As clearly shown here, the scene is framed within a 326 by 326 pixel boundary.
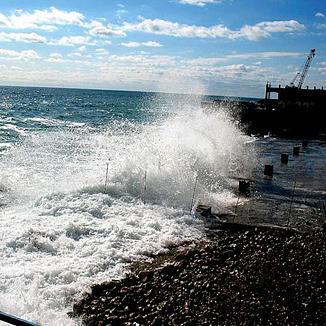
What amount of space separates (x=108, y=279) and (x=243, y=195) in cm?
691

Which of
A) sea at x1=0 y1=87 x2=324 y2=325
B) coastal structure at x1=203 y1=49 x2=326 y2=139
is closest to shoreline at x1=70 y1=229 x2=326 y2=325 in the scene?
sea at x1=0 y1=87 x2=324 y2=325

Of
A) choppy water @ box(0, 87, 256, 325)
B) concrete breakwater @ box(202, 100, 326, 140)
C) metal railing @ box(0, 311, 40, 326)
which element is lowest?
choppy water @ box(0, 87, 256, 325)

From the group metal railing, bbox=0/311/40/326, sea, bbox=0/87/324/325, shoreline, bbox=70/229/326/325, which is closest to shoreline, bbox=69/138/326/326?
shoreline, bbox=70/229/326/325

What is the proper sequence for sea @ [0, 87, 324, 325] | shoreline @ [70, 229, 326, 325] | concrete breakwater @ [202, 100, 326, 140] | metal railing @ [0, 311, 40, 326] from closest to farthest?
metal railing @ [0, 311, 40, 326], shoreline @ [70, 229, 326, 325], sea @ [0, 87, 324, 325], concrete breakwater @ [202, 100, 326, 140]

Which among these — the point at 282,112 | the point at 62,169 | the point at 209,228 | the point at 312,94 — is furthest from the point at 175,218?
the point at 312,94

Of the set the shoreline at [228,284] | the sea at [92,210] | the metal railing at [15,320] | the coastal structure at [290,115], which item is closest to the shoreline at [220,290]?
the shoreline at [228,284]

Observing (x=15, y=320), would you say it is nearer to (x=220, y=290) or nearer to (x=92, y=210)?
(x=220, y=290)

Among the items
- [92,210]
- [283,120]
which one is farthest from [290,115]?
[92,210]

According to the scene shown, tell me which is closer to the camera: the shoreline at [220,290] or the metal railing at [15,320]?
the metal railing at [15,320]

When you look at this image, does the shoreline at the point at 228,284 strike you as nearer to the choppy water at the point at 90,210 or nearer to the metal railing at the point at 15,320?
the choppy water at the point at 90,210

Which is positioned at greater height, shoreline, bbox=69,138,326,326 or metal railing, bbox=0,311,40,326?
metal railing, bbox=0,311,40,326

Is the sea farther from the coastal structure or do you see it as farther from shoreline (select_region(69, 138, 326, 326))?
the coastal structure

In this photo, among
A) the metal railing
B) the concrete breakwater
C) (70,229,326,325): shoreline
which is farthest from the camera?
the concrete breakwater

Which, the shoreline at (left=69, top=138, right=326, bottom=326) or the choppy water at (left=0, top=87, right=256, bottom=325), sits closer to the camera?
the shoreline at (left=69, top=138, right=326, bottom=326)
